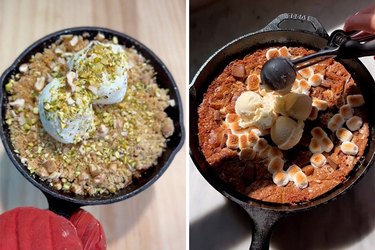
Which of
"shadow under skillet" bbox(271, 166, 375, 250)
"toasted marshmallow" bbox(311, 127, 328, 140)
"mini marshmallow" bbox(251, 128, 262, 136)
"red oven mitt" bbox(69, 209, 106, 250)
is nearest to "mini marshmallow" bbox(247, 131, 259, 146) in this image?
"mini marshmallow" bbox(251, 128, 262, 136)

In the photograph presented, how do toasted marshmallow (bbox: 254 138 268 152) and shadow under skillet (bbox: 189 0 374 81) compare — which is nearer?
toasted marshmallow (bbox: 254 138 268 152)

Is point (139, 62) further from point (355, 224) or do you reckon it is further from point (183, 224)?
point (355, 224)

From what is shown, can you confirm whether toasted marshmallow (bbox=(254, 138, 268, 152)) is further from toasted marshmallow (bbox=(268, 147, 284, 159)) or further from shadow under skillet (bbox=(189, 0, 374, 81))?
shadow under skillet (bbox=(189, 0, 374, 81))

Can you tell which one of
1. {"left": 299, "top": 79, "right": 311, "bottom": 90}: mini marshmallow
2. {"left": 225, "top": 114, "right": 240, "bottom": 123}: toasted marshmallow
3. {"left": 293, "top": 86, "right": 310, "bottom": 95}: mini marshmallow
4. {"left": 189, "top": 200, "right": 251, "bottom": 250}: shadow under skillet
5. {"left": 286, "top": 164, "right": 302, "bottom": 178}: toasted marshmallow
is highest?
{"left": 299, "top": 79, "right": 311, "bottom": 90}: mini marshmallow

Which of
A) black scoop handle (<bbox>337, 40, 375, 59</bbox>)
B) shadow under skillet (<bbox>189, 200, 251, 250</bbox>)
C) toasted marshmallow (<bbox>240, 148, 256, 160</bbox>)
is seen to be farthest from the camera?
shadow under skillet (<bbox>189, 200, 251, 250</bbox>)

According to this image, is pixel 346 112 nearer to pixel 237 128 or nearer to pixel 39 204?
pixel 237 128

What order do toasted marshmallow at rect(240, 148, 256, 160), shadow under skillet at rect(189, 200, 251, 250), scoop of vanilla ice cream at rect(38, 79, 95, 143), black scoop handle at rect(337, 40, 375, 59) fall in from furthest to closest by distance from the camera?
shadow under skillet at rect(189, 200, 251, 250), toasted marshmallow at rect(240, 148, 256, 160), scoop of vanilla ice cream at rect(38, 79, 95, 143), black scoop handle at rect(337, 40, 375, 59)

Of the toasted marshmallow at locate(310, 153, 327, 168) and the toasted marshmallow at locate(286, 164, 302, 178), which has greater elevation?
the toasted marshmallow at locate(310, 153, 327, 168)
